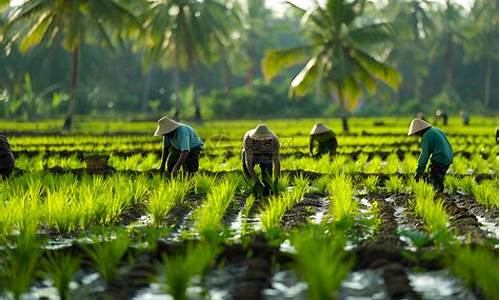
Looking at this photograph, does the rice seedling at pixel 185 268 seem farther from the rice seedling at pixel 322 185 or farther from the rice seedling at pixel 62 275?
the rice seedling at pixel 322 185

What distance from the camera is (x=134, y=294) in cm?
352

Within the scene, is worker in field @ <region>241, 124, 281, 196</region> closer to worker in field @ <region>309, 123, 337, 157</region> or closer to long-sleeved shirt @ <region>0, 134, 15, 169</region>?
long-sleeved shirt @ <region>0, 134, 15, 169</region>

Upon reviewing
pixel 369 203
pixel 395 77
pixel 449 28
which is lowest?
pixel 369 203

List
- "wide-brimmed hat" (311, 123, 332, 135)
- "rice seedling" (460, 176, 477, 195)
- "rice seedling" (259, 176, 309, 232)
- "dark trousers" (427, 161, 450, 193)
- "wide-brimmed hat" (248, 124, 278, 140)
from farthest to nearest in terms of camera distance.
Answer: "wide-brimmed hat" (311, 123, 332, 135), "rice seedling" (460, 176, 477, 195), "dark trousers" (427, 161, 450, 193), "wide-brimmed hat" (248, 124, 278, 140), "rice seedling" (259, 176, 309, 232)

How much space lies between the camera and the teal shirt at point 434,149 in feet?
22.1

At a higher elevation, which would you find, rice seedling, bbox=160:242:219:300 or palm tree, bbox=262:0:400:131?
palm tree, bbox=262:0:400:131

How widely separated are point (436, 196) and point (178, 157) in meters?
2.68

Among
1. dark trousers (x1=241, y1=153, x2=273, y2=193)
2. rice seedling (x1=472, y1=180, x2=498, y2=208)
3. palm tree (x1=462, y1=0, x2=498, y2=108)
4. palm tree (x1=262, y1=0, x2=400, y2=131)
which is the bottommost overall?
rice seedling (x1=472, y1=180, x2=498, y2=208)

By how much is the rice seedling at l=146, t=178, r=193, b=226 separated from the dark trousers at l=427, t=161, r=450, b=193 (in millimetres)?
2323

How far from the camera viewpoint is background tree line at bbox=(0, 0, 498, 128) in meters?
19.0

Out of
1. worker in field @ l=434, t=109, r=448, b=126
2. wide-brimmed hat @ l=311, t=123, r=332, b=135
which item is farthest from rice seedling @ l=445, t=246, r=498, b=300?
worker in field @ l=434, t=109, r=448, b=126

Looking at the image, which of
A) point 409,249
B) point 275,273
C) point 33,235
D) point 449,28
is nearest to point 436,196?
point 409,249

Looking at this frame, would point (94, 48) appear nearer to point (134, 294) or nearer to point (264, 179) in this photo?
point (264, 179)

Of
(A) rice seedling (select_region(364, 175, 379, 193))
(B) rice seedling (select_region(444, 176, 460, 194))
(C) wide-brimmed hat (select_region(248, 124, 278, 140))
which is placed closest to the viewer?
(C) wide-brimmed hat (select_region(248, 124, 278, 140))
